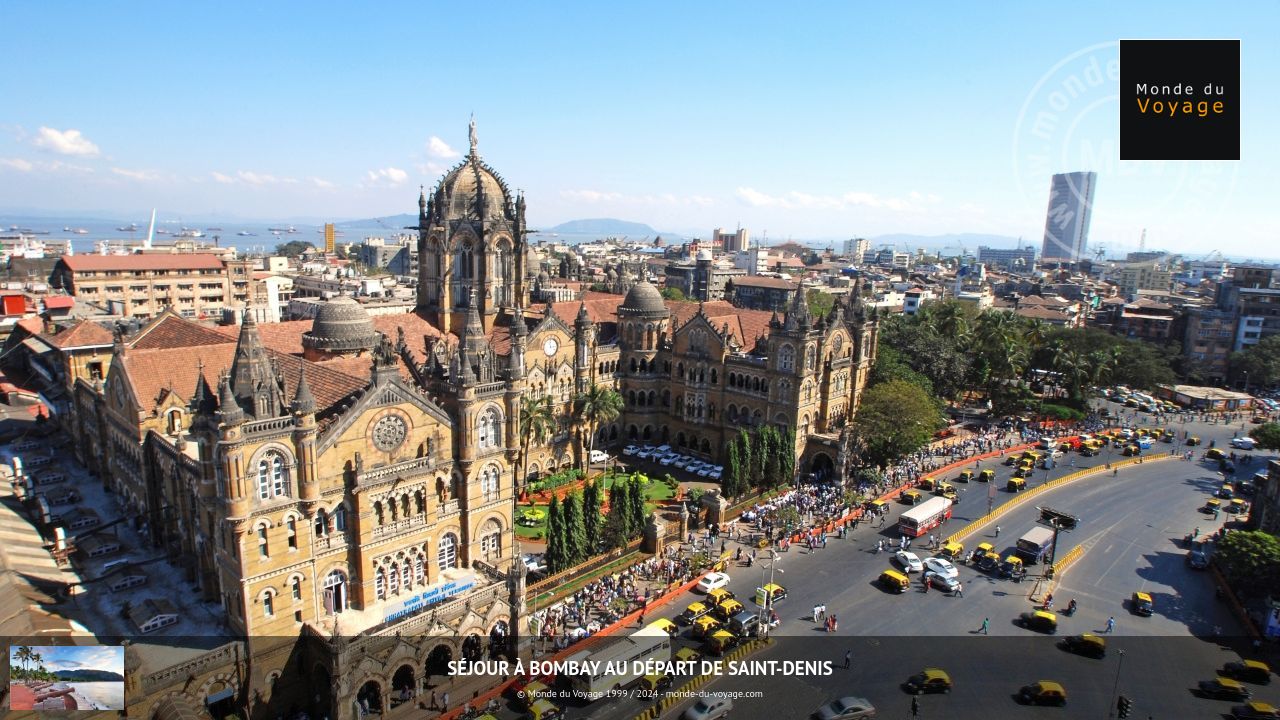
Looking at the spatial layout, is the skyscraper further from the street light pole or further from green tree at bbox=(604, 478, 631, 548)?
green tree at bbox=(604, 478, 631, 548)

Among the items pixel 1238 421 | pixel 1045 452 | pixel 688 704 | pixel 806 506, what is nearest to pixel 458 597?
pixel 688 704

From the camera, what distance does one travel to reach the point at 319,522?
35.3m

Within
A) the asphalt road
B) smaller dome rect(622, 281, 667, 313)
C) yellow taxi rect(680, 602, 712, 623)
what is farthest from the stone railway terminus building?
smaller dome rect(622, 281, 667, 313)

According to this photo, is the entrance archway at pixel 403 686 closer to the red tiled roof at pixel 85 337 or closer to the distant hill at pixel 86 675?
the distant hill at pixel 86 675

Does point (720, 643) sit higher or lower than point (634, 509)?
lower

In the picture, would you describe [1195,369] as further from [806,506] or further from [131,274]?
[131,274]

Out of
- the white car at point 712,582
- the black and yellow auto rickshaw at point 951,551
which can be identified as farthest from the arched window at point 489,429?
the black and yellow auto rickshaw at point 951,551

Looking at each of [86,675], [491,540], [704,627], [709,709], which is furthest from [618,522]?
[86,675]

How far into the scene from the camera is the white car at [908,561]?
47.4 m

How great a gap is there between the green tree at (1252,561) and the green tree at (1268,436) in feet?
112

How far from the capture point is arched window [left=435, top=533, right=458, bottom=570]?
40344mm

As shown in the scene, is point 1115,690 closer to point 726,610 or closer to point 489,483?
point 726,610

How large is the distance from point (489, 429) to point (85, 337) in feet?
117

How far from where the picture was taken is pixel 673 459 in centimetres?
6994
